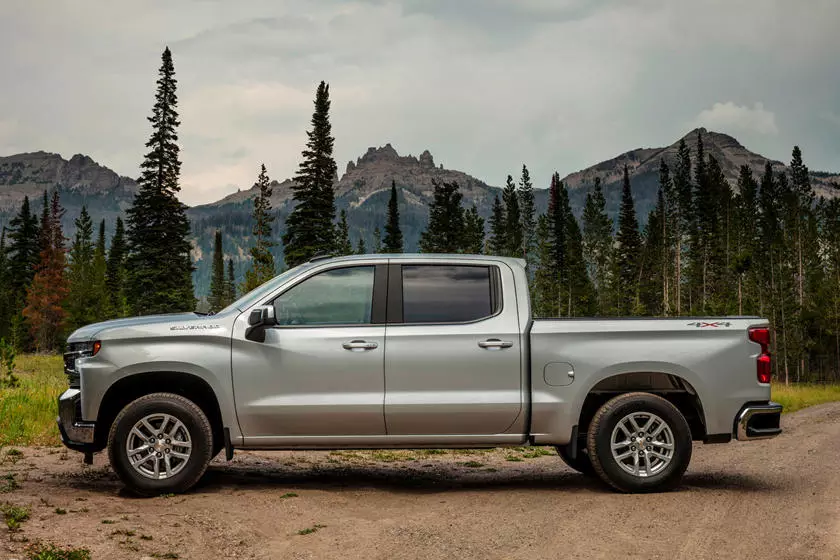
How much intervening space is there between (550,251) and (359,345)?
89.3 m

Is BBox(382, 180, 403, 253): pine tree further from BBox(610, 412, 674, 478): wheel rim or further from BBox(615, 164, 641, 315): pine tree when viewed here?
BBox(610, 412, 674, 478): wheel rim

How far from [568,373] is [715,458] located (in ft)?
14.8

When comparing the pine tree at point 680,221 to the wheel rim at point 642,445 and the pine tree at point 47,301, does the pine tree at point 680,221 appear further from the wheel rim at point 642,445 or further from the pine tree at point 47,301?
the wheel rim at point 642,445

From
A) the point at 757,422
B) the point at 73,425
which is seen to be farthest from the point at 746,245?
the point at 73,425

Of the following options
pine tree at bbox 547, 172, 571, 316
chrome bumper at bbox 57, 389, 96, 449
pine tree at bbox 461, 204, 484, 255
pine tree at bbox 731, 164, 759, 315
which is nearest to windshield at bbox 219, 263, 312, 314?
chrome bumper at bbox 57, 389, 96, 449

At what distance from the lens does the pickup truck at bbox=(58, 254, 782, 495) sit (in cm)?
776

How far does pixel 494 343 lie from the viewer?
787cm

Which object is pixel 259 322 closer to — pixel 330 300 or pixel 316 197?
pixel 330 300

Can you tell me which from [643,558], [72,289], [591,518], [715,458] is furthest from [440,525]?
[72,289]

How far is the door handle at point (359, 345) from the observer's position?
7805 millimetres

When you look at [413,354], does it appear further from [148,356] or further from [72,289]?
[72,289]

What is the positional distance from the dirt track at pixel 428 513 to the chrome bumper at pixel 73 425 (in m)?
0.50

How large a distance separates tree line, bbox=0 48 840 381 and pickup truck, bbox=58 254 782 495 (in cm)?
3930

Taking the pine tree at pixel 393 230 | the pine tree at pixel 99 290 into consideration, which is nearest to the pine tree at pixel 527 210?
the pine tree at pixel 393 230
